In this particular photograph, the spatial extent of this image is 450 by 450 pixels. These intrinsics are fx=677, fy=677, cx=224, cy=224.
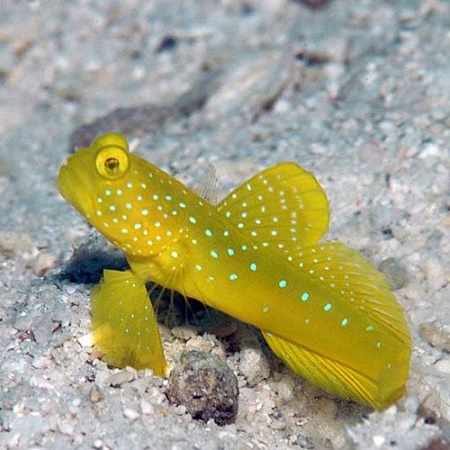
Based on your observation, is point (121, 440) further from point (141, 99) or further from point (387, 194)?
point (141, 99)

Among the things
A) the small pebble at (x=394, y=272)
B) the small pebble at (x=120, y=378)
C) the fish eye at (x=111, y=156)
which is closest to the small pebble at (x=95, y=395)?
the small pebble at (x=120, y=378)

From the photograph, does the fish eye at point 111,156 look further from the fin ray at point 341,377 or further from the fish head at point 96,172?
the fin ray at point 341,377

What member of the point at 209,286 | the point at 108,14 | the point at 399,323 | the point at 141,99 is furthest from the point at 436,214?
the point at 108,14

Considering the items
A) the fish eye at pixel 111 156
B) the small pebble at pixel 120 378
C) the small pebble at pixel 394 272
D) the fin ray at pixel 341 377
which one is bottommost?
the small pebble at pixel 120 378

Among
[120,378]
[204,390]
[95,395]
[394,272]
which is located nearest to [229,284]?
[204,390]

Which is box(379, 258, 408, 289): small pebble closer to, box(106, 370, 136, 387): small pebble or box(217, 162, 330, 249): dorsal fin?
box(217, 162, 330, 249): dorsal fin
